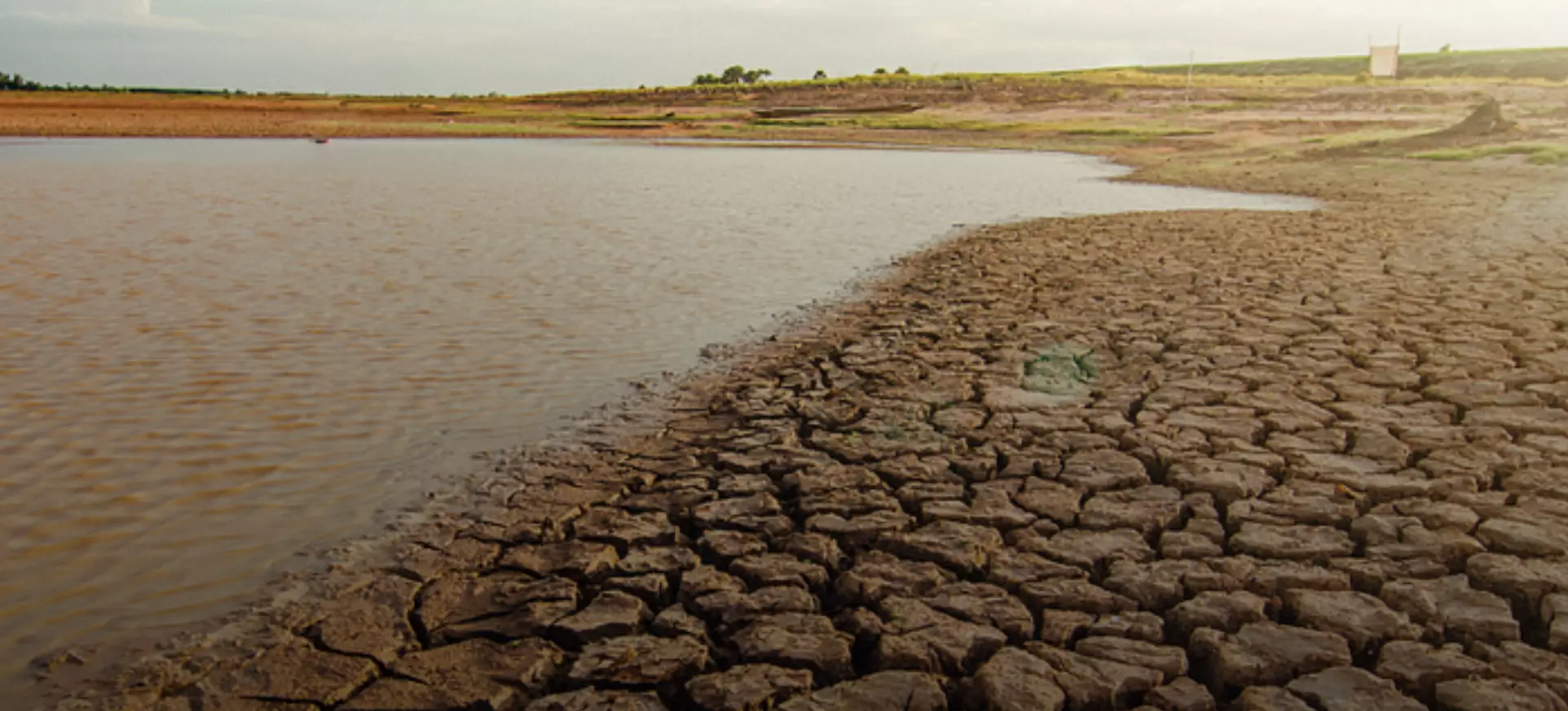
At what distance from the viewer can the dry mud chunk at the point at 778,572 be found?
340 centimetres

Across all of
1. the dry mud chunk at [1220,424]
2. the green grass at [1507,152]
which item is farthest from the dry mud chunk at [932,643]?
the green grass at [1507,152]

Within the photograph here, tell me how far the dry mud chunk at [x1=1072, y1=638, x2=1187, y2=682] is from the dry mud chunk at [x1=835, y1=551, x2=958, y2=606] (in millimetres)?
526

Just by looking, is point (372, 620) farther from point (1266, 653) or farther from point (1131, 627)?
point (1266, 653)

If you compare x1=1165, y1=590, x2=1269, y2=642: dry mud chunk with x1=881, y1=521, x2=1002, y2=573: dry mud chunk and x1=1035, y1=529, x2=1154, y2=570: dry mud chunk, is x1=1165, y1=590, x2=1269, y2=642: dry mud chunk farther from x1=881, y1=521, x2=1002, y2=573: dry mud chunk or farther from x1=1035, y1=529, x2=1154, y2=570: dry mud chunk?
x1=881, y1=521, x2=1002, y2=573: dry mud chunk

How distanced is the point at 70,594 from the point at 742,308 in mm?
5267

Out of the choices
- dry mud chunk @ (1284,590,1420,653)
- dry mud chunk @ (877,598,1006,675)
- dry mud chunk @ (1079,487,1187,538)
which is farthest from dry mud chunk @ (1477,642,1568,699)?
dry mud chunk @ (877,598,1006,675)

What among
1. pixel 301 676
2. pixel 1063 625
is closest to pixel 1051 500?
pixel 1063 625

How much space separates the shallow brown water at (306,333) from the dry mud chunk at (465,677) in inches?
31.4

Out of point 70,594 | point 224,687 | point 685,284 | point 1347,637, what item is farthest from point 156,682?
point 685,284

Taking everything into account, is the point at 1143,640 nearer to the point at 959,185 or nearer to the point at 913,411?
the point at 913,411

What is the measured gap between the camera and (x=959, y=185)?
1919 cm

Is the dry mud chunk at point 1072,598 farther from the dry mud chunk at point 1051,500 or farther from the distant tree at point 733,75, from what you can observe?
the distant tree at point 733,75

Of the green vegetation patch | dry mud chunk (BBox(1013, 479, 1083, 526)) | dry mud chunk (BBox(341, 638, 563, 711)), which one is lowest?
dry mud chunk (BBox(341, 638, 563, 711))

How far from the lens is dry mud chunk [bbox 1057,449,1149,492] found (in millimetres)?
4117
